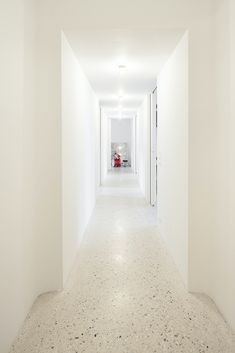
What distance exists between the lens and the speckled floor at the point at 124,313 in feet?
7.95

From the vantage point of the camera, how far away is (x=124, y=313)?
2879mm

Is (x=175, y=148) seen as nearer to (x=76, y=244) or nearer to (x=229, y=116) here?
(x=229, y=116)

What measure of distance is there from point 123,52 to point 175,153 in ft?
4.61

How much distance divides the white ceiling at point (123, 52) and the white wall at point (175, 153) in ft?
0.58

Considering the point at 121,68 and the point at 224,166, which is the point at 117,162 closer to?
the point at 121,68

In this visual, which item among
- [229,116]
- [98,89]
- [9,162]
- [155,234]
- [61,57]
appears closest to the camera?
[9,162]

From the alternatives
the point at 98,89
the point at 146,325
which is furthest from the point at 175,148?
the point at 98,89

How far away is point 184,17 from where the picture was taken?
10.4 feet

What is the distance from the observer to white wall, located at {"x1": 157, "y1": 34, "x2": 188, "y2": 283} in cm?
342

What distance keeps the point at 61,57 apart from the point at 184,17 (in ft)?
4.05

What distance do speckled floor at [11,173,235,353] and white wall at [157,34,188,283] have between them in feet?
1.23

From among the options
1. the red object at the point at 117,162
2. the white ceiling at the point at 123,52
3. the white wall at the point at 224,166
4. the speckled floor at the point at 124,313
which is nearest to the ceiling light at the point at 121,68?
the white ceiling at the point at 123,52

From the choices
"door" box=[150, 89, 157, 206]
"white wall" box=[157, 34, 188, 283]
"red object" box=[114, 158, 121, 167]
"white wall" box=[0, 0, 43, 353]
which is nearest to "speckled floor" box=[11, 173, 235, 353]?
"white wall" box=[0, 0, 43, 353]

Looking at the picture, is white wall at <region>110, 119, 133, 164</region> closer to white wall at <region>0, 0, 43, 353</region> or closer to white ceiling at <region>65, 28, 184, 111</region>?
white ceiling at <region>65, 28, 184, 111</region>
